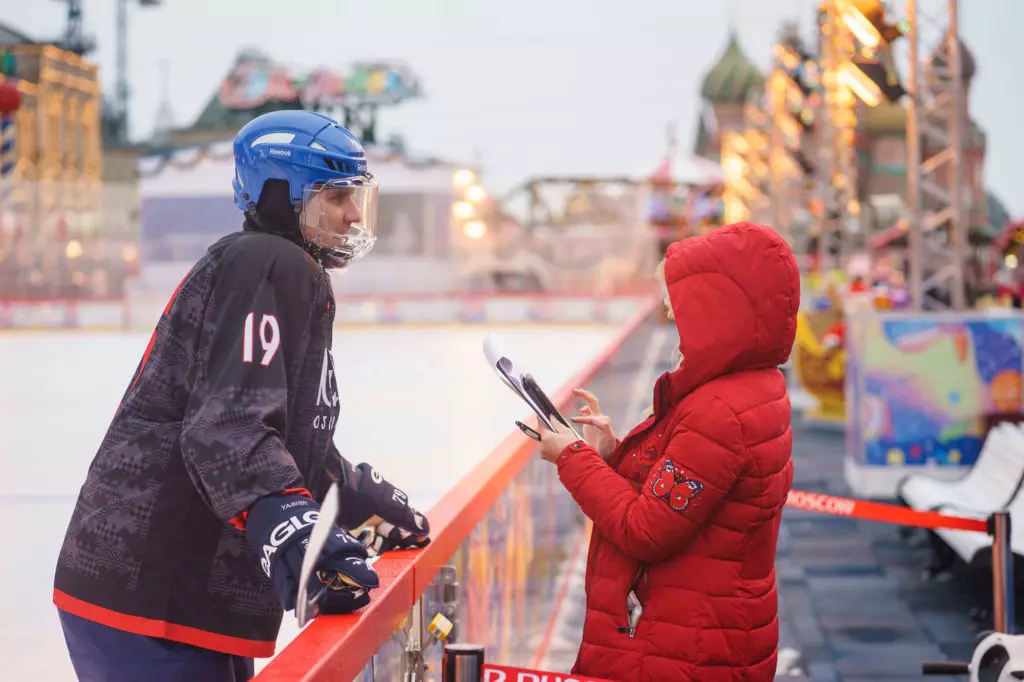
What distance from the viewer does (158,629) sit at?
1.84 meters

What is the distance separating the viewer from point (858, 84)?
12.9m

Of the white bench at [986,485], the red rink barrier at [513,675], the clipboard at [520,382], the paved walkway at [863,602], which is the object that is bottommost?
the paved walkway at [863,602]

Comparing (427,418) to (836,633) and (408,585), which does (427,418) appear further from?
(408,585)

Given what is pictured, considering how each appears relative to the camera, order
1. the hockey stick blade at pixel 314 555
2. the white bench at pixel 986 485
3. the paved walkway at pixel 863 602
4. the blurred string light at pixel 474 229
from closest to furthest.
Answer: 1. the hockey stick blade at pixel 314 555
2. the paved walkway at pixel 863 602
3. the white bench at pixel 986 485
4. the blurred string light at pixel 474 229

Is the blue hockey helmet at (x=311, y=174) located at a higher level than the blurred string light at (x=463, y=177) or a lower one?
higher

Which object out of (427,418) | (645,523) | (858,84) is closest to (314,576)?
(645,523)

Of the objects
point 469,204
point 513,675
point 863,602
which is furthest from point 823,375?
point 469,204

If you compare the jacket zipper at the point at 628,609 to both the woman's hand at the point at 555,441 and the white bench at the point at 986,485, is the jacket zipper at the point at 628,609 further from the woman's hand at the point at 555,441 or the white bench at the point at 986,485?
the white bench at the point at 986,485

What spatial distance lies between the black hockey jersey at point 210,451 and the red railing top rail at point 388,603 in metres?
0.19

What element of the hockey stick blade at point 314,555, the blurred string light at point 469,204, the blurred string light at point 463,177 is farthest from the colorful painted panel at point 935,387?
the blurred string light at point 463,177

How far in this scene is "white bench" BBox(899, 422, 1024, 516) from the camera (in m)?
5.68

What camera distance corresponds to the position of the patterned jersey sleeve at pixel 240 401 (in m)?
1.67

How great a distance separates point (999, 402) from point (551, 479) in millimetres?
4601

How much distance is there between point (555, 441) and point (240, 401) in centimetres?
65
